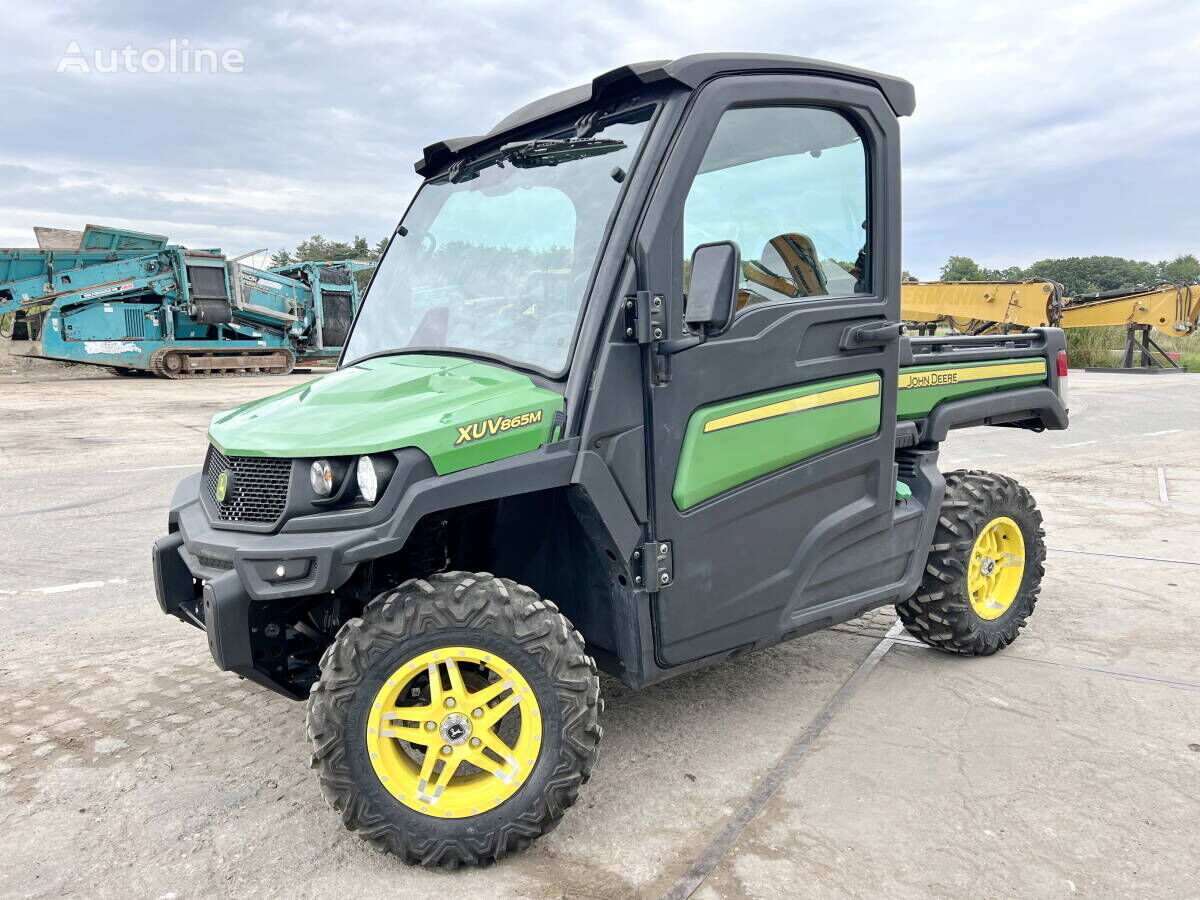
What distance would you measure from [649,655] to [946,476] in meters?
2.03

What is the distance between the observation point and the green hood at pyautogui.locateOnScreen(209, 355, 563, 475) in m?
2.61

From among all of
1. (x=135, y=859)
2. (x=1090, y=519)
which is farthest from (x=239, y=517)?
(x=1090, y=519)

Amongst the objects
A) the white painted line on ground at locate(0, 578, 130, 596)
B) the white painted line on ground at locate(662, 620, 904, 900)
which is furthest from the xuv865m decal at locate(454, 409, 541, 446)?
the white painted line on ground at locate(0, 578, 130, 596)

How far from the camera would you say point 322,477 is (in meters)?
2.59

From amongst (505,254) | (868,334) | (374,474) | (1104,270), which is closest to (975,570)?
(868,334)

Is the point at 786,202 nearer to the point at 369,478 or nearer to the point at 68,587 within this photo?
the point at 369,478

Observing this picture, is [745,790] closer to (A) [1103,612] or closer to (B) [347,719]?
(B) [347,719]

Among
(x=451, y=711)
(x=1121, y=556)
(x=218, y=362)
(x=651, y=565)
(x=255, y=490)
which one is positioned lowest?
(x=1121, y=556)

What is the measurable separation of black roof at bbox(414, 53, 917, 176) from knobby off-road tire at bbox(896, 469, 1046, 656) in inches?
67.1

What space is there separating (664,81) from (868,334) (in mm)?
1179

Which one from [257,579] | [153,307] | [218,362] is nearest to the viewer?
[257,579]

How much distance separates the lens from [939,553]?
13.5 ft

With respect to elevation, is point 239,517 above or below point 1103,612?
above

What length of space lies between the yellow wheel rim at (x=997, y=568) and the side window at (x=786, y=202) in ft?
5.04
